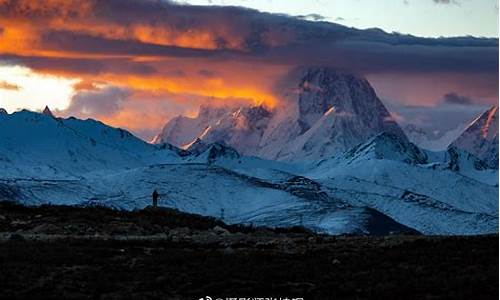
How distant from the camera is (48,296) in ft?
129

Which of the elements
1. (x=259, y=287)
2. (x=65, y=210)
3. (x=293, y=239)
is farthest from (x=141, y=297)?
(x=65, y=210)

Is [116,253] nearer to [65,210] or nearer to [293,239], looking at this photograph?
[293,239]

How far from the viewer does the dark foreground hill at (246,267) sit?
3903cm

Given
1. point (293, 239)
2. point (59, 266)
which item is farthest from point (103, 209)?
point (59, 266)

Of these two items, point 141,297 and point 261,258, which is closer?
point 141,297

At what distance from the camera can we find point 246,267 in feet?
145

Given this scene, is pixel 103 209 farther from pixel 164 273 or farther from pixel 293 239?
pixel 164 273

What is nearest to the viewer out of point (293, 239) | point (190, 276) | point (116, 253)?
point (190, 276)

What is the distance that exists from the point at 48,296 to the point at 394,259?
1394 cm

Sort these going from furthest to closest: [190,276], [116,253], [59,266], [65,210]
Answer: [65,210] → [116,253] → [59,266] → [190,276]

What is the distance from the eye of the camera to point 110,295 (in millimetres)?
39500

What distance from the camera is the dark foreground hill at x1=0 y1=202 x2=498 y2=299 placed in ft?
128

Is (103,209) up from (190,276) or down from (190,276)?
down

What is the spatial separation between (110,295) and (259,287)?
16.8 feet
